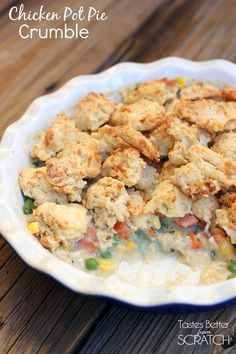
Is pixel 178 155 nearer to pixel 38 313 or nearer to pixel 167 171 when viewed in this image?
pixel 167 171

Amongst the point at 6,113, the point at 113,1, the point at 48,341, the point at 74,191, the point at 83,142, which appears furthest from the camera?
the point at 113,1

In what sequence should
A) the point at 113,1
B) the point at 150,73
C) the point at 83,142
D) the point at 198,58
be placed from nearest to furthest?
the point at 83,142 < the point at 150,73 < the point at 198,58 < the point at 113,1

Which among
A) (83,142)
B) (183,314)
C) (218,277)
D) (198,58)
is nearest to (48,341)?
(183,314)

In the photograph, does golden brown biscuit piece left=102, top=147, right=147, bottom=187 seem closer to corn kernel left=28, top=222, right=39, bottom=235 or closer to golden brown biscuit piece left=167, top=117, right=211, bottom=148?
golden brown biscuit piece left=167, top=117, right=211, bottom=148

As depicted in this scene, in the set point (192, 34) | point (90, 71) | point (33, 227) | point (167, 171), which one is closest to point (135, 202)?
point (167, 171)

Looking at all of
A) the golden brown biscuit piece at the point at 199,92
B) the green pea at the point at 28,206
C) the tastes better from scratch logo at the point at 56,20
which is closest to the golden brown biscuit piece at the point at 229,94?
the golden brown biscuit piece at the point at 199,92

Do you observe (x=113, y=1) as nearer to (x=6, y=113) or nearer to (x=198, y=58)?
(x=198, y=58)
